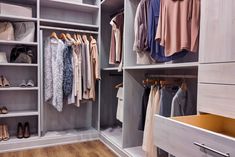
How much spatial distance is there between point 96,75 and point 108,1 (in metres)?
1.00

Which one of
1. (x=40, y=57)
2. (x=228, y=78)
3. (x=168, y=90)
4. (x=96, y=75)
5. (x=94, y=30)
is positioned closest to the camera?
(x=228, y=78)

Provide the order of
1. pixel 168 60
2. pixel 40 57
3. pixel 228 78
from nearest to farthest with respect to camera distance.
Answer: pixel 228 78 < pixel 168 60 < pixel 40 57

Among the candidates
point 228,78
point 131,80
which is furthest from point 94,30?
point 228,78

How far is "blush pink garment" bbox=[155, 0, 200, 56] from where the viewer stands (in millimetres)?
1309

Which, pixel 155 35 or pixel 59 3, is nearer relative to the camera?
pixel 155 35

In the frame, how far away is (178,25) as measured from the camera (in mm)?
1392

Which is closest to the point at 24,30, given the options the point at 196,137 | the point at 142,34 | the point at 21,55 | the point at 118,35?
the point at 21,55

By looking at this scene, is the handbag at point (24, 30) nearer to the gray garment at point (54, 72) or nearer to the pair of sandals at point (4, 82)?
the gray garment at point (54, 72)

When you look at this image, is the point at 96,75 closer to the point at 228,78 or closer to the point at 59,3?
the point at 59,3

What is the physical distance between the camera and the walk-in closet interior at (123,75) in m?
1.03

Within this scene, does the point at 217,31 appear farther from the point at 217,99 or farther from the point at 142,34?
the point at 142,34

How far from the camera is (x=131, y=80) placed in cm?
219

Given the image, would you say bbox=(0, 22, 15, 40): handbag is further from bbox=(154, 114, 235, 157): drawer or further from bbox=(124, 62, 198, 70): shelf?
bbox=(154, 114, 235, 157): drawer

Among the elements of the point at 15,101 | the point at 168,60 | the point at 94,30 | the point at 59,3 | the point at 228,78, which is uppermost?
the point at 59,3
